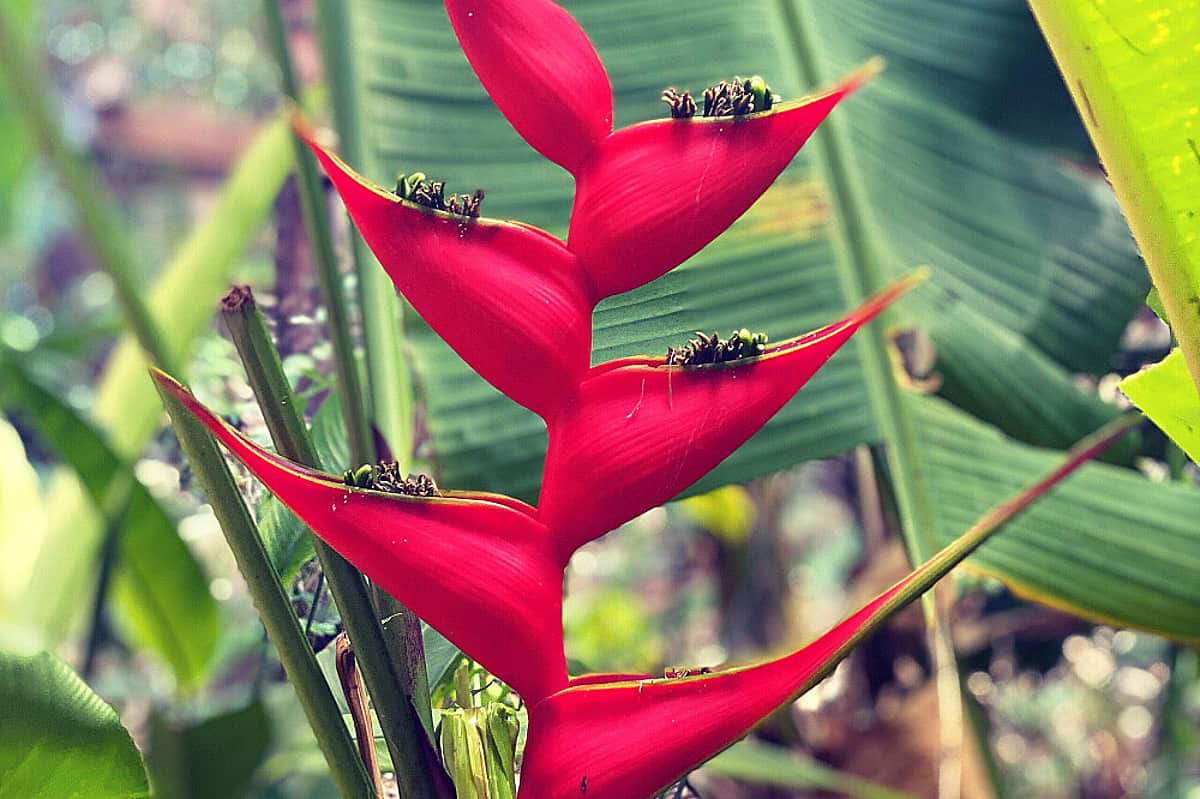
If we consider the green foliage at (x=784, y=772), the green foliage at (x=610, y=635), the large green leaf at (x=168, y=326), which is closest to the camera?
the green foliage at (x=784, y=772)

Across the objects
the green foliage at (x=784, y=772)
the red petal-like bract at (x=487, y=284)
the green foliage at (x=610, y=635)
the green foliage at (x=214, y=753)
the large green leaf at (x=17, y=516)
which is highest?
the red petal-like bract at (x=487, y=284)

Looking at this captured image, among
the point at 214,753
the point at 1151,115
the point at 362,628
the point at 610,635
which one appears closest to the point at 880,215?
the point at 1151,115

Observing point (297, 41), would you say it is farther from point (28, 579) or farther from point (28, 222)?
point (28, 222)

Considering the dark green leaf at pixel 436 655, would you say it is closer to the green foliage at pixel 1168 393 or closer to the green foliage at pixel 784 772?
the green foliage at pixel 1168 393

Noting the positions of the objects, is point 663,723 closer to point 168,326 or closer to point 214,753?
Answer: point 214,753

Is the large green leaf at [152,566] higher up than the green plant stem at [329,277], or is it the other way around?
the green plant stem at [329,277]

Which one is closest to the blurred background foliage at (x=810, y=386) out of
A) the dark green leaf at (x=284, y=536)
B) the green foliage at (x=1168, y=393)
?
the dark green leaf at (x=284, y=536)

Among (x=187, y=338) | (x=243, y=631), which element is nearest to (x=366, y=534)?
(x=187, y=338)
